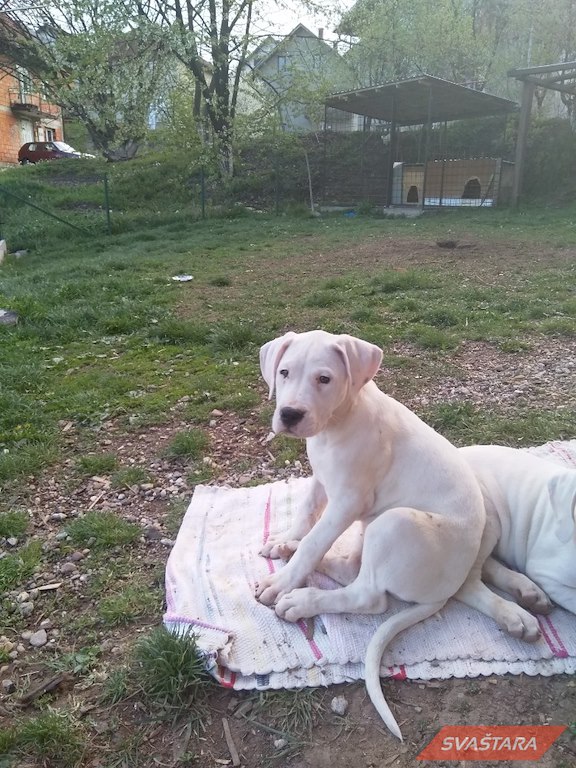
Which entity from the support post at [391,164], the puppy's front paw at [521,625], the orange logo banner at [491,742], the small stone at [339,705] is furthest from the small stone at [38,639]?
the support post at [391,164]

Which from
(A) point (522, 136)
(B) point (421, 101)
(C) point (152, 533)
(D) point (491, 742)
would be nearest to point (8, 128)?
(B) point (421, 101)

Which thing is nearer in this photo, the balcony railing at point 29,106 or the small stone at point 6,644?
the small stone at point 6,644

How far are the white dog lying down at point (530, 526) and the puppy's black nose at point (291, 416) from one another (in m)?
1.16

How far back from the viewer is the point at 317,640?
2617 mm

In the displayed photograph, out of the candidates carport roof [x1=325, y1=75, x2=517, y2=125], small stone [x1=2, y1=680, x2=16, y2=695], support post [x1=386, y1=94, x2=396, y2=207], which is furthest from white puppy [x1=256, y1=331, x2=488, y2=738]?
support post [x1=386, y1=94, x2=396, y2=207]

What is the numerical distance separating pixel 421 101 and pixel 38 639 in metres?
22.0

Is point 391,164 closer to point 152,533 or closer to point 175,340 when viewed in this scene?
point 175,340

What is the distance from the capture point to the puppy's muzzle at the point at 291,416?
100 inches

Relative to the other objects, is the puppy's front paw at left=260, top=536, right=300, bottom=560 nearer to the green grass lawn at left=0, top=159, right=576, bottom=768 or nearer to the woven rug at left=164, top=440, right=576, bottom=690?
the woven rug at left=164, top=440, right=576, bottom=690

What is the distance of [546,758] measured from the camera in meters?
2.12

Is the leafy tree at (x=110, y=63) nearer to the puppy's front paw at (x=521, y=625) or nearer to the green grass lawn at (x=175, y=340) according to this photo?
the green grass lawn at (x=175, y=340)

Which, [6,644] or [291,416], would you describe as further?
[6,644]

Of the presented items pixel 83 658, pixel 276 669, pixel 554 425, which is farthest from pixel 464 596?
pixel 554 425

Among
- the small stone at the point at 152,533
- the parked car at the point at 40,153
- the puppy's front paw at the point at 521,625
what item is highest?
the parked car at the point at 40,153
